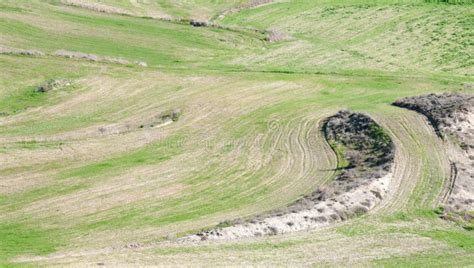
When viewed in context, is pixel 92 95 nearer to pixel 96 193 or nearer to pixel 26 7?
Result: pixel 96 193

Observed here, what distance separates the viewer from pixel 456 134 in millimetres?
49188

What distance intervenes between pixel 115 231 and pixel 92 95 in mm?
26878

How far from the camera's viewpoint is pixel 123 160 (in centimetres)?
4931

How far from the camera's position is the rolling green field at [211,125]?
3719 cm

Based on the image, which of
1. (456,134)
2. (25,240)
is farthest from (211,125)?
(25,240)

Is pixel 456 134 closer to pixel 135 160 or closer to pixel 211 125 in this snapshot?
pixel 211 125

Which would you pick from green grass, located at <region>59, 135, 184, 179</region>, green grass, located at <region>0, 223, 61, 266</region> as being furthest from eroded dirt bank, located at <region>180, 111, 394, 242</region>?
green grass, located at <region>59, 135, 184, 179</region>

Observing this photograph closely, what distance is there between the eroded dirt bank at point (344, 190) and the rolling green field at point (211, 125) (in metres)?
0.83

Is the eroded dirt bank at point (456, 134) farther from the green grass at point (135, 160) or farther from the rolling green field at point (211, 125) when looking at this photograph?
the green grass at point (135, 160)

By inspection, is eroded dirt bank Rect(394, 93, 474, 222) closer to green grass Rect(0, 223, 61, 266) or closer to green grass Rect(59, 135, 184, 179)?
green grass Rect(59, 135, 184, 179)

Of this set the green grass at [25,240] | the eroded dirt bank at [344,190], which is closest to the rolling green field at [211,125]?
the green grass at [25,240]

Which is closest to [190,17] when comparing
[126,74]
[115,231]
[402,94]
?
[126,74]

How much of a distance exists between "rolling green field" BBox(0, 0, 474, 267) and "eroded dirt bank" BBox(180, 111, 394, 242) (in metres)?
0.83

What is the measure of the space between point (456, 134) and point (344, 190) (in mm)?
11886
